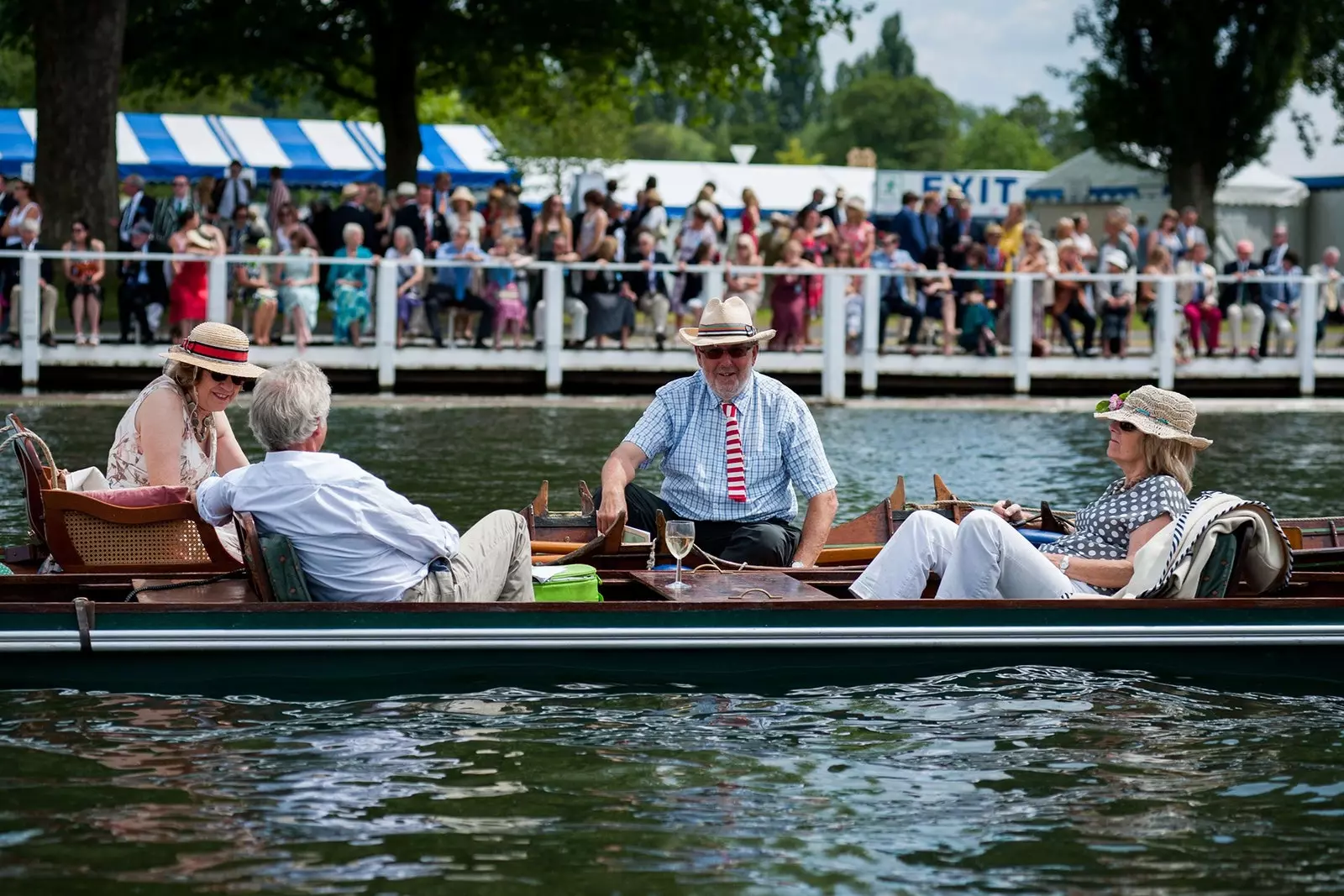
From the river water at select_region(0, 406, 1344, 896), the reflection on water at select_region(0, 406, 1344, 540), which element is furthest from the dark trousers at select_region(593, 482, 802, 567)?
the reflection on water at select_region(0, 406, 1344, 540)

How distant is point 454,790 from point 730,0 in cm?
2618

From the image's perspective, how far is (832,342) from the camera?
21.6 meters

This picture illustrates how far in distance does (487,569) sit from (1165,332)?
51.5 ft

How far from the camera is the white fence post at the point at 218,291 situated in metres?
20.0

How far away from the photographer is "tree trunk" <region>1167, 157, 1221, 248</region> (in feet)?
122

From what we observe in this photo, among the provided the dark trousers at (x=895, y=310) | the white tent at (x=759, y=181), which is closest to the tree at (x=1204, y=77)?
the white tent at (x=759, y=181)

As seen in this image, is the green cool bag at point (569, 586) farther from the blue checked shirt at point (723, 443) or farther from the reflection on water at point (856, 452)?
the reflection on water at point (856, 452)

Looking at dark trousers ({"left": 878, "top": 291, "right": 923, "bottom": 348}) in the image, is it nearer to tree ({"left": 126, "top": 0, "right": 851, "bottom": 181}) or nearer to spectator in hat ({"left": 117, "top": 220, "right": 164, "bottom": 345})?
spectator in hat ({"left": 117, "top": 220, "right": 164, "bottom": 345})

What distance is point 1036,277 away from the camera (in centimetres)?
2152

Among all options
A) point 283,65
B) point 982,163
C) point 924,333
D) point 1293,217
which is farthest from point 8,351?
point 982,163

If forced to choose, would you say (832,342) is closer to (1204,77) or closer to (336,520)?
(336,520)

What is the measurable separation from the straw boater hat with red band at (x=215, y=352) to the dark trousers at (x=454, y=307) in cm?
1236

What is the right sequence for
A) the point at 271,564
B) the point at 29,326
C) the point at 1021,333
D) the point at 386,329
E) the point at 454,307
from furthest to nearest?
the point at 1021,333 → the point at 454,307 → the point at 386,329 → the point at 29,326 → the point at 271,564

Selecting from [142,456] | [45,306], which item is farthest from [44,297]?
[142,456]
